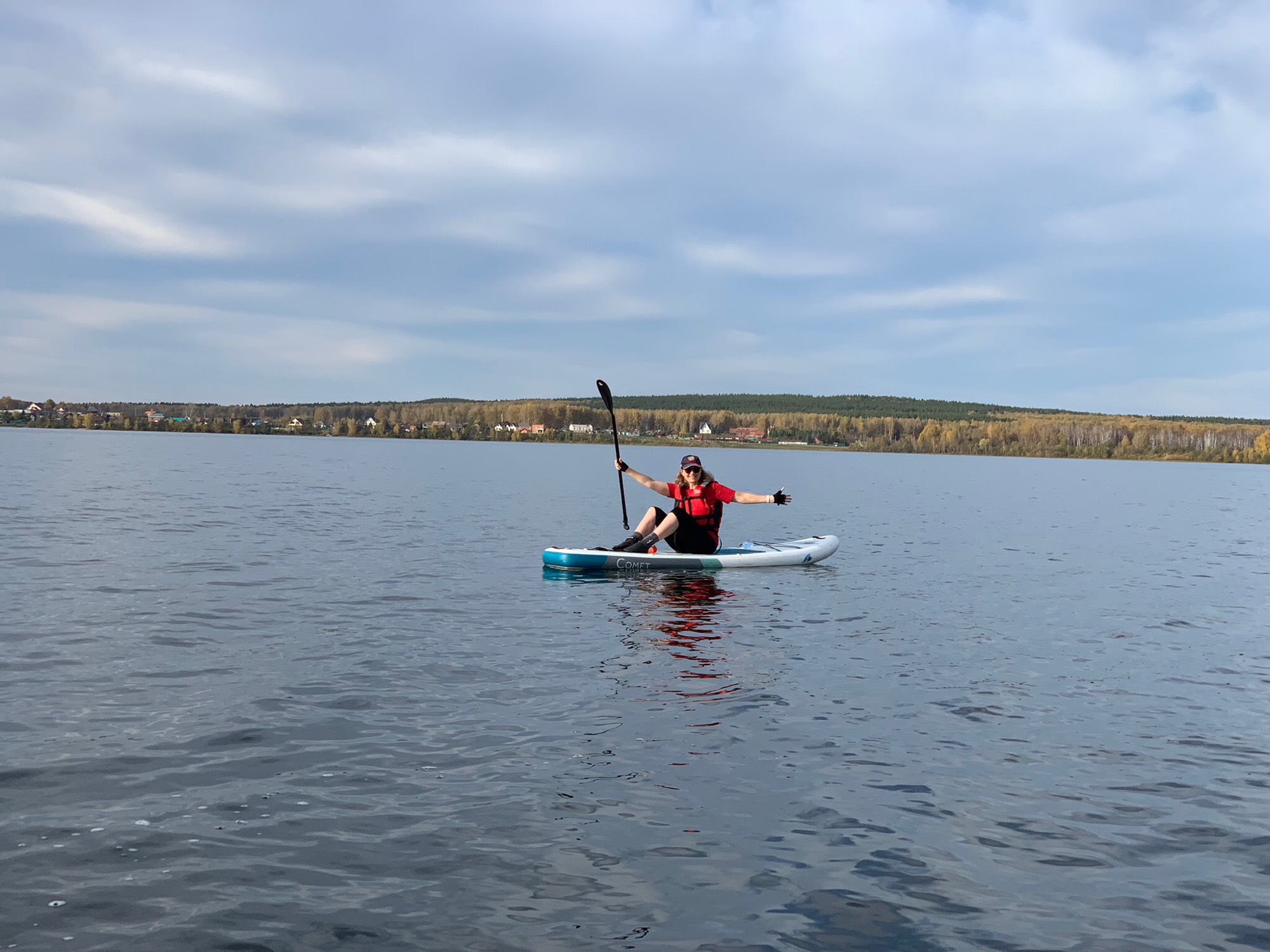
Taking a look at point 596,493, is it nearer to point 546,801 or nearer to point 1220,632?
point 1220,632

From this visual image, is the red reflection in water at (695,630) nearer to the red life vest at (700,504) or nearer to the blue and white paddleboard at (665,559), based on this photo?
the blue and white paddleboard at (665,559)

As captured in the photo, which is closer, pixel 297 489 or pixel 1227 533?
pixel 1227 533

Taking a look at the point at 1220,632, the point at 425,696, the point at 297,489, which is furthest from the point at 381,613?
the point at 297,489

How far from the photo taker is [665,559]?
22.7m

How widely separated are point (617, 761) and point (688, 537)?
1432 cm

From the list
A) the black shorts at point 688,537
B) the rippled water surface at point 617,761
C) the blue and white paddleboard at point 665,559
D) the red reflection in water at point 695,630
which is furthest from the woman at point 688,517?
the rippled water surface at point 617,761

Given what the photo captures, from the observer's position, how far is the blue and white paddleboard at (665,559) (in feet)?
73.6

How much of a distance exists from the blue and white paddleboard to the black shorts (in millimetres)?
219

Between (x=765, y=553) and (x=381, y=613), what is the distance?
429 inches

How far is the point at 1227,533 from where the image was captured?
42.6 meters

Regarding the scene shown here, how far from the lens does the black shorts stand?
23203 millimetres

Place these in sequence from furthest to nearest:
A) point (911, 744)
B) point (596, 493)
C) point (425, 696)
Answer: point (596, 493), point (425, 696), point (911, 744)

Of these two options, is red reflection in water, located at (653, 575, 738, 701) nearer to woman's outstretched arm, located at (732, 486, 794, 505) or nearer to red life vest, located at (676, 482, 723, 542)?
red life vest, located at (676, 482, 723, 542)

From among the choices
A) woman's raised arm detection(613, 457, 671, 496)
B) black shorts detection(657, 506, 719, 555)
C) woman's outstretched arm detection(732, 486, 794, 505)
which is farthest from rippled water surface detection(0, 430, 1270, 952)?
woman's raised arm detection(613, 457, 671, 496)
